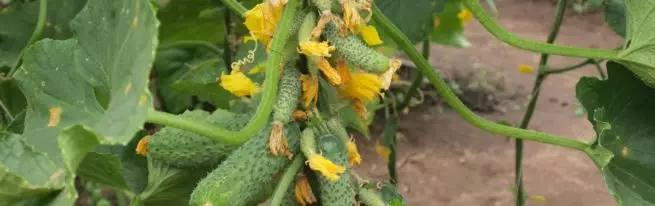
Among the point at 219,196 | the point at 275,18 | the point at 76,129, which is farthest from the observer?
the point at 275,18

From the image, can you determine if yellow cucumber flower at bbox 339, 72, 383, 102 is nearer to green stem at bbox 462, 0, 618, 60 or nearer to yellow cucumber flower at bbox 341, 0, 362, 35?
yellow cucumber flower at bbox 341, 0, 362, 35

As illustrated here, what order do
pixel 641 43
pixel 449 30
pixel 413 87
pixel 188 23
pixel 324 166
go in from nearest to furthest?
pixel 324 166, pixel 641 43, pixel 188 23, pixel 413 87, pixel 449 30

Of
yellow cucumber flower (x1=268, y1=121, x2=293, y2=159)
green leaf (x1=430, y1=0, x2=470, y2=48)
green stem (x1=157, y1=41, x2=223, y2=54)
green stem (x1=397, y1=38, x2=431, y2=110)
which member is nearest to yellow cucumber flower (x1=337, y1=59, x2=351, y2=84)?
yellow cucumber flower (x1=268, y1=121, x2=293, y2=159)

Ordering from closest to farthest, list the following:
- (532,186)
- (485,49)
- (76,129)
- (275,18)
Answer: (76,129) → (275,18) → (532,186) → (485,49)

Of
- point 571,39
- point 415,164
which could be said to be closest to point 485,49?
point 571,39

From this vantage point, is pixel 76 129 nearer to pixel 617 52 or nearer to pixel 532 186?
pixel 617 52

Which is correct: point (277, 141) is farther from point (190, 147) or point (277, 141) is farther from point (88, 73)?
point (88, 73)

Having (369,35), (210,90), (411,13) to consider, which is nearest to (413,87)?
(411,13)
